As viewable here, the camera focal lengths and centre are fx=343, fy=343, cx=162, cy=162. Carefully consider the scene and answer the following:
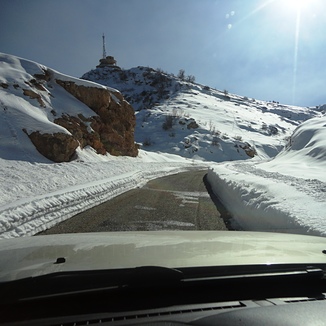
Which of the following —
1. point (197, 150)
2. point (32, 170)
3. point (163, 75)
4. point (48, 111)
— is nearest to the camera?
point (32, 170)

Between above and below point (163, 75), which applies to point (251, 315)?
below

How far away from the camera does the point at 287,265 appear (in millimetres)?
2604

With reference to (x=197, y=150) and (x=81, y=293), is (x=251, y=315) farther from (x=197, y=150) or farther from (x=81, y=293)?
(x=197, y=150)

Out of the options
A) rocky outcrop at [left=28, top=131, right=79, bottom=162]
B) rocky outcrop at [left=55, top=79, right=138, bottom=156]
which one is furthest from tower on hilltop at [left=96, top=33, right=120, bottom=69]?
rocky outcrop at [left=28, top=131, right=79, bottom=162]

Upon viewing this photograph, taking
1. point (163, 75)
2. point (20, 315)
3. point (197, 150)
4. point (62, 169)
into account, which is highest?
point (163, 75)

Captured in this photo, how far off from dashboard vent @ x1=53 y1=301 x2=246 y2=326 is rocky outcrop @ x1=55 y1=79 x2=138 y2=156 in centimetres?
3044

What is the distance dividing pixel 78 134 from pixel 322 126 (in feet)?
78.5

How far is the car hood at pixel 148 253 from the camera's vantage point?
2.54m

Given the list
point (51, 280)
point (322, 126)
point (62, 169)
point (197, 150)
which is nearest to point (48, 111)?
point (62, 169)

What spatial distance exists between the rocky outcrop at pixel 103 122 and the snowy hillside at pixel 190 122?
3181 cm

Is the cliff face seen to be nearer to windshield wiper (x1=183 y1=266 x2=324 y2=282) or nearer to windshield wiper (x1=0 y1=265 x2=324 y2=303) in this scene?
windshield wiper (x1=0 y1=265 x2=324 y2=303)

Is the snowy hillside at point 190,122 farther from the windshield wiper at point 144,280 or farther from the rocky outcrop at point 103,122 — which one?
the windshield wiper at point 144,280

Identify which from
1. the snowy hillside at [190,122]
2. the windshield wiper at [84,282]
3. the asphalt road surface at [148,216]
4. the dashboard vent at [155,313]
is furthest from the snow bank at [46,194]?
the snowy hillside at [190,122]

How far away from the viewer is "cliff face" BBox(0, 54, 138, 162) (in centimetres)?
2548
